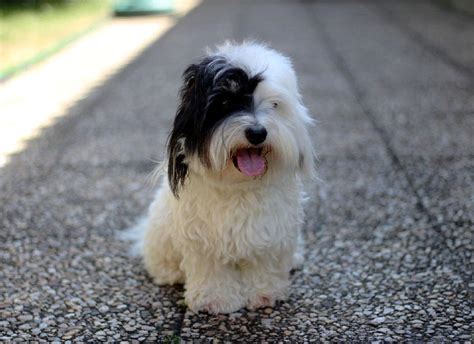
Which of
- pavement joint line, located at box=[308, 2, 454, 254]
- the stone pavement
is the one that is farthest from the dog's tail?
pavement joint line, located at box=[308, 2, 454, 254]

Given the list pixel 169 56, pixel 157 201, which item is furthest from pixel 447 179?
pixel 169 56

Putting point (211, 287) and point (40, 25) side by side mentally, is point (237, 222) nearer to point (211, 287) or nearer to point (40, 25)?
point (211, 287)

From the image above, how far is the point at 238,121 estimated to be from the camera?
258 centimetres

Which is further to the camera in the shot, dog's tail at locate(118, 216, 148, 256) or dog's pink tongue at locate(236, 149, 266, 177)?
dog's tail at locate(118, 216, 148, 256)

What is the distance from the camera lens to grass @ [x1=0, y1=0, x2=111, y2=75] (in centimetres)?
922

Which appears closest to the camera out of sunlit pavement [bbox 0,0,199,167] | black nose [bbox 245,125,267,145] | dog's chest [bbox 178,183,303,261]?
black nose [bbox 245,125,267,145]

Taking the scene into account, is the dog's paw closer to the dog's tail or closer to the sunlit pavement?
the dog's tail

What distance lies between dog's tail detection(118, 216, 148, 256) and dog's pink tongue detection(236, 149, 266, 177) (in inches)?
45.9

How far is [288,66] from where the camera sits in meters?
2.85

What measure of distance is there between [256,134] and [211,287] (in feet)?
2.95

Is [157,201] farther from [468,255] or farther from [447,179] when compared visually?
[447,179]

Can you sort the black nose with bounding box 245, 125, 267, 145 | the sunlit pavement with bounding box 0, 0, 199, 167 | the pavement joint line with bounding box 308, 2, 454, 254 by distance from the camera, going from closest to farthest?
the black nose with bounding box 245, 125, 267, 145
the pavement joint line with bounding box 308, 2, 454, 254
the sunlit pavement with bounding box 0, 0, 199, 167

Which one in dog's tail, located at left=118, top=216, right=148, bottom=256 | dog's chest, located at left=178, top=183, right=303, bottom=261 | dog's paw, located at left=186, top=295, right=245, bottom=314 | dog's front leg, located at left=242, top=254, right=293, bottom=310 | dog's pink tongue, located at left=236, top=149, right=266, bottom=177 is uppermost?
Answer: dog's pink tongue, located at left=236, top=149, right=266, bottom=177

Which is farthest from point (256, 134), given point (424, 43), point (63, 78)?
point (424, 43)
